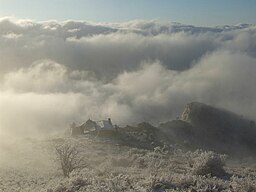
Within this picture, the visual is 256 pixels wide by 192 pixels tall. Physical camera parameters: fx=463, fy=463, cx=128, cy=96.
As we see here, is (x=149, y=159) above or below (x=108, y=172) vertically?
below

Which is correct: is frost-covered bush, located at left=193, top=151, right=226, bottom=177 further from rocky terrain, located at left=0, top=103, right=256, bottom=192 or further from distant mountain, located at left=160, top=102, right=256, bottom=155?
distant mountain, located at left=160, top=102, right=256, bottom=155

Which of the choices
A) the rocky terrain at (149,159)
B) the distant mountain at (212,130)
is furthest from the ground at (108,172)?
the distant mountain at (212,130)

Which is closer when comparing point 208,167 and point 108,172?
point 208,167

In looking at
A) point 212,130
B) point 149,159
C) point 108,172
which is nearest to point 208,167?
point 108,172

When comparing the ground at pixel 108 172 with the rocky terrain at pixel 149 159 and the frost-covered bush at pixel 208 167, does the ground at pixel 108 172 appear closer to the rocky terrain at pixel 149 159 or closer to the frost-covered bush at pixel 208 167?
the rocky terrain at pixel 149 159

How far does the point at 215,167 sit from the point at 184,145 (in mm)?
37890

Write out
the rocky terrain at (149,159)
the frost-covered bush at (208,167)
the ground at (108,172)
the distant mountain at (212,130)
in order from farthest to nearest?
the distant mountain at (212,130), the frost-covered bush at (208,167), the rocky terrain at (149,159), the ground at (108,172)

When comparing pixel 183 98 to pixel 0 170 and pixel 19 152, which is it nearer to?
pixel 19 152

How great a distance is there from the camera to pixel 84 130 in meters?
62.0

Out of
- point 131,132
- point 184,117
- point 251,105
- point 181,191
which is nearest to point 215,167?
point 181,191

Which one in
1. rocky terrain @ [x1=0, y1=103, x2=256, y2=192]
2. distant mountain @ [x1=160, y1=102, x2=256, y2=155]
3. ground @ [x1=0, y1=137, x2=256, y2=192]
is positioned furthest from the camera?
distant mountain @ [x1=160, y1=102, x2=256, y2=155]

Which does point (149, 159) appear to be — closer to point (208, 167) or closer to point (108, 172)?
point (108, 172)

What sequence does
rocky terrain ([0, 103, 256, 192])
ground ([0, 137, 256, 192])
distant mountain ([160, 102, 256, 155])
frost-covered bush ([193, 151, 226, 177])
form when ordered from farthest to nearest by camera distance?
distant mountain ([160, 102, 256, 155]), frost-covered bush ([193, 151, 226, 177]), rocky terrain ([0, 103, 256, 192]), ground ([0, 137, 256, 192])

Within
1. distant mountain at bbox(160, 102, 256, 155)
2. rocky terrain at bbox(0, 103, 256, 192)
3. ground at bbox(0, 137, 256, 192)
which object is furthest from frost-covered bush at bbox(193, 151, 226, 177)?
distant mountain at bbox(160, 102, 256, 155)
